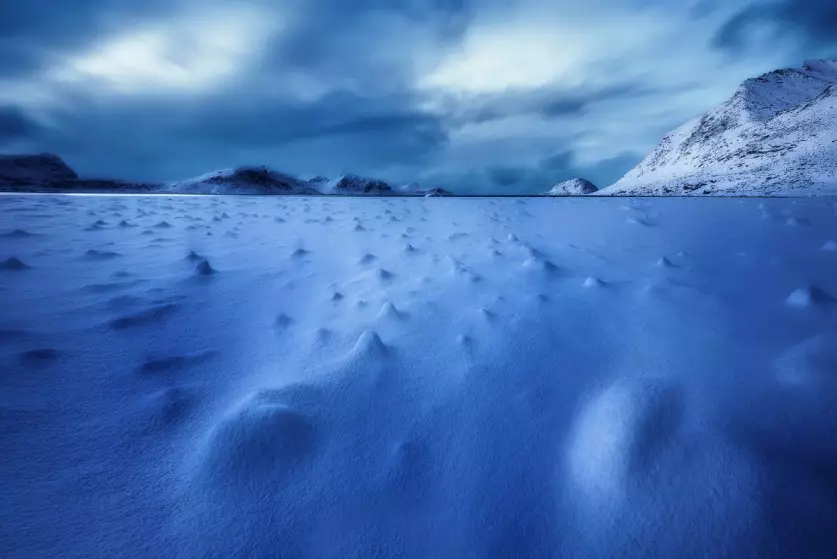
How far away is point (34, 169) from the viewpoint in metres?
34.6

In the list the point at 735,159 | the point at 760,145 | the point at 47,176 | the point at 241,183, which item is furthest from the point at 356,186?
the point at 760,145

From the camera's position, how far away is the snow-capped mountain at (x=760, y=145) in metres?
15.0

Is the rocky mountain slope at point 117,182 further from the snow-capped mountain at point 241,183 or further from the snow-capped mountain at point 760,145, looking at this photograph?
the snow-capped mountain at point 760,145

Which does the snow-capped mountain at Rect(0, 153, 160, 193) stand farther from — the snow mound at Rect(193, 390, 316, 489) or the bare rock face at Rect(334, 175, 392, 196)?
the snow mound at Rect(193, 390, 316, 489)

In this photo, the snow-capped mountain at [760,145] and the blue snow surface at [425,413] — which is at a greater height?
the snow-capped mountain at [760,145]

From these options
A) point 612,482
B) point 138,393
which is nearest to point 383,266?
point 138,393

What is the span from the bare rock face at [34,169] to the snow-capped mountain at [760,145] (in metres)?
54.8

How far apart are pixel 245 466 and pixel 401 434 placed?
45 cm

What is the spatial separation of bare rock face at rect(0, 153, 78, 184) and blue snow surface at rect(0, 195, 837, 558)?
153ft

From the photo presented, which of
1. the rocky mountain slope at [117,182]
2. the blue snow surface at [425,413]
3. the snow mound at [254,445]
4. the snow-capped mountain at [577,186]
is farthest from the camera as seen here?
the snow-capped mountain at [577,186]

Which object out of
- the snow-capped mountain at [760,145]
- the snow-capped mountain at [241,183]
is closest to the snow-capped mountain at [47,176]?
the snow-capped mountain at [241,183]

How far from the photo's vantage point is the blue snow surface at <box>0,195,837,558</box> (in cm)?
79

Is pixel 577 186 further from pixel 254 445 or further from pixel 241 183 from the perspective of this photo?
pixel 254 445

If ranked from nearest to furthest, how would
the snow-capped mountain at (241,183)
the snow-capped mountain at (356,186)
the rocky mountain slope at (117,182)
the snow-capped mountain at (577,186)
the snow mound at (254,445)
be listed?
the snow mound at (254,445) < the rocky mountain slope at (117,182) < the snow-capped mountain at (241,183) < the snow-capped mountain at (356,186) < the snow-capped mountain at (577,186)
